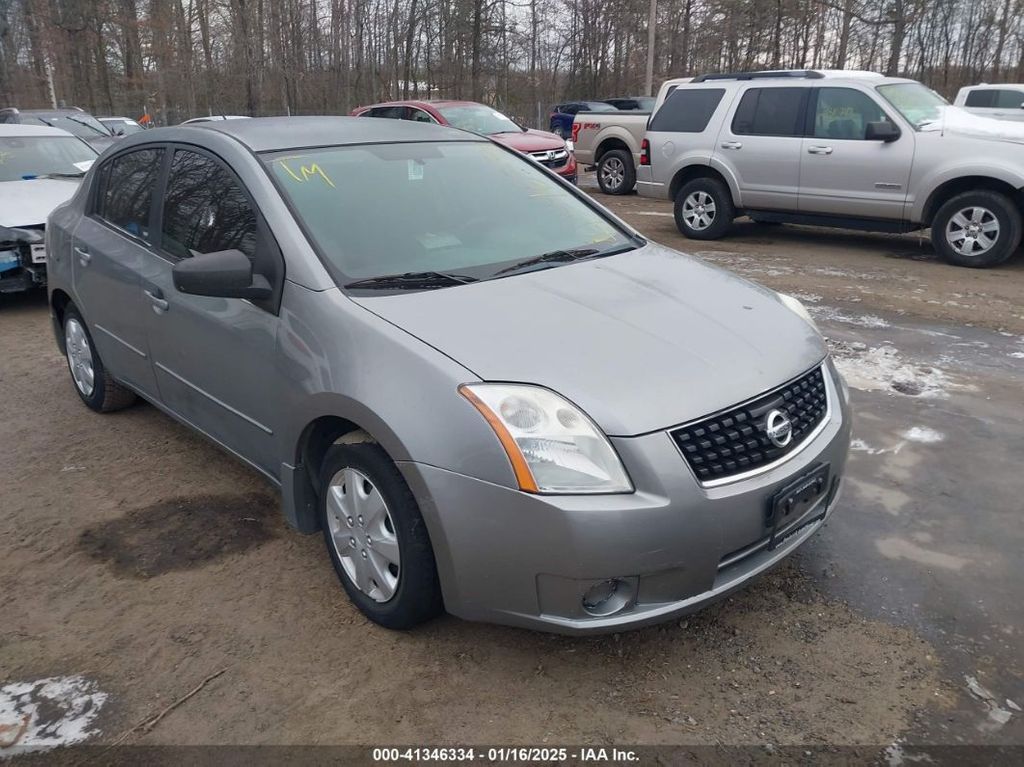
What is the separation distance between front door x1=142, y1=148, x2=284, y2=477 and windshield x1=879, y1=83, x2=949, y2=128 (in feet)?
25.2

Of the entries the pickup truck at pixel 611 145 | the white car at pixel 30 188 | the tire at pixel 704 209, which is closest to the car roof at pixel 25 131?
the white car at pixel 30 188

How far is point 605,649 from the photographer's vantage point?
110 inches

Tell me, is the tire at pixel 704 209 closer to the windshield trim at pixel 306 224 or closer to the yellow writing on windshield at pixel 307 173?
the windshield trim at pixel 306 224

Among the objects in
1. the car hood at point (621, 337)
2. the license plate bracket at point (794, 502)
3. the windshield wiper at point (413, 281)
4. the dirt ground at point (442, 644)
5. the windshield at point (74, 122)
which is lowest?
the dirt ground at point (442, 644)

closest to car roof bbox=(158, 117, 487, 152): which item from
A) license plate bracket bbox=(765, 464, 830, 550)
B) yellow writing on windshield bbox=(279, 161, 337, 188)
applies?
yellow writing on windshield bbox=(279, 161, 337, 188)

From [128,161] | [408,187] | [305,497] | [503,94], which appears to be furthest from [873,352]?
[503,94]

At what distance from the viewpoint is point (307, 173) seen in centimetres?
339

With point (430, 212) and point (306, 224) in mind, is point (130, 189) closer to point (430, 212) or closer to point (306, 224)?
point (306, 224)

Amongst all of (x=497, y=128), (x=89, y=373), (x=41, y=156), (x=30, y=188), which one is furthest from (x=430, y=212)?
(x=497, y=128)

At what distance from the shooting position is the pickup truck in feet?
47.0

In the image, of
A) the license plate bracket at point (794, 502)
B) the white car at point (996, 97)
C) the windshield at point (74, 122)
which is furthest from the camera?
the windshield at point (74, 122)

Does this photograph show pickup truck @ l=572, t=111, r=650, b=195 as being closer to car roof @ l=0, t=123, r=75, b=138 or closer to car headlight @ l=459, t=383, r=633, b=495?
car roof @ l=0, t=123, r=75, b=138

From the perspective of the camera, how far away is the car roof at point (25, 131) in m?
8.95

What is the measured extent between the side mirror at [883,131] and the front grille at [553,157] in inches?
253
